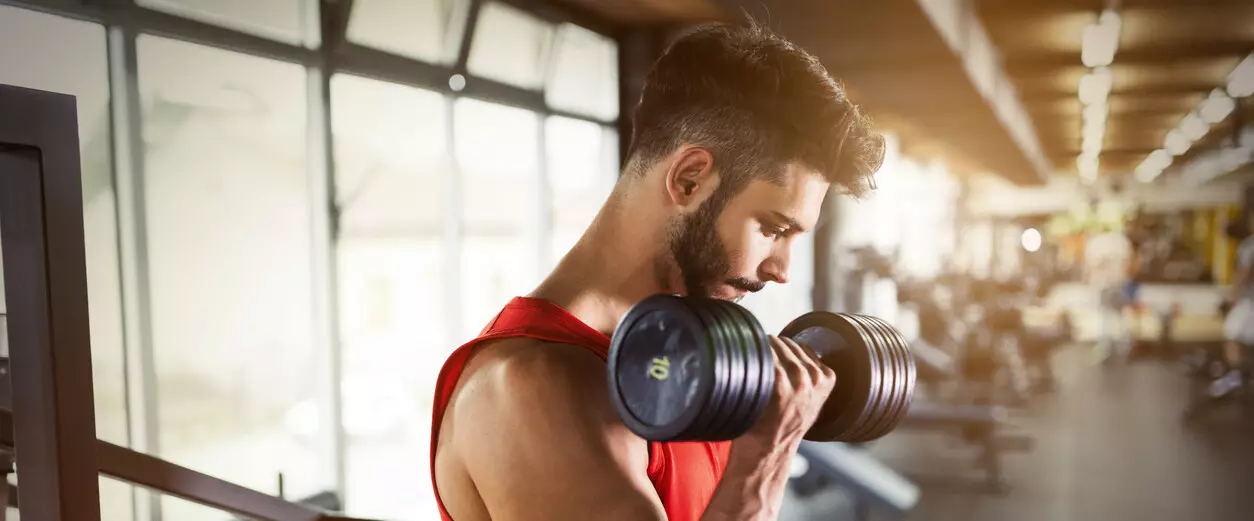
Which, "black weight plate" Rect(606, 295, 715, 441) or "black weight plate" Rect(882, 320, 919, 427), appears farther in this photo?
"black weight plate" Rect(882, 320, 919, 427)

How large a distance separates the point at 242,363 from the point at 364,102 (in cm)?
90

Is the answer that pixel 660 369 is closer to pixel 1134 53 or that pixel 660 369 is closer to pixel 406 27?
pixel 406 27

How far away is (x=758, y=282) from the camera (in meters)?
1.15

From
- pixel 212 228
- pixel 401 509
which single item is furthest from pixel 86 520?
pixel 401 509

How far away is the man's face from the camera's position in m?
1.08

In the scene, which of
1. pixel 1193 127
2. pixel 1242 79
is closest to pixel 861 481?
pixel 1242 79

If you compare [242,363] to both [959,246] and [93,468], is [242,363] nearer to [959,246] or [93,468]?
[93,468]

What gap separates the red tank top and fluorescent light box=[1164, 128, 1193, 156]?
362 inches

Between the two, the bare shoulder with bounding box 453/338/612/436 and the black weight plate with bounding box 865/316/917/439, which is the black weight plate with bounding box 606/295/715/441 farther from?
the black weight plate with bounding box 865/316/917/439

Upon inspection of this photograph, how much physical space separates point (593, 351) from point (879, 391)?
1.38 feet

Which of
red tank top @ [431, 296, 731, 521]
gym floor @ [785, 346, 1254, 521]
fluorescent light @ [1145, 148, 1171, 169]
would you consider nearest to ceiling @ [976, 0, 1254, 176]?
gym floor @ [785, 346, 1254, 521]

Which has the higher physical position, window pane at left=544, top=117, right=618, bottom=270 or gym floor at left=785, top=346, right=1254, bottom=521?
window pane at left=544, top=117, right=618, bottom=270

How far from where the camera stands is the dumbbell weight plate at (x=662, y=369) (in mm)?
835

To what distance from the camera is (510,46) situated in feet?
10.9
